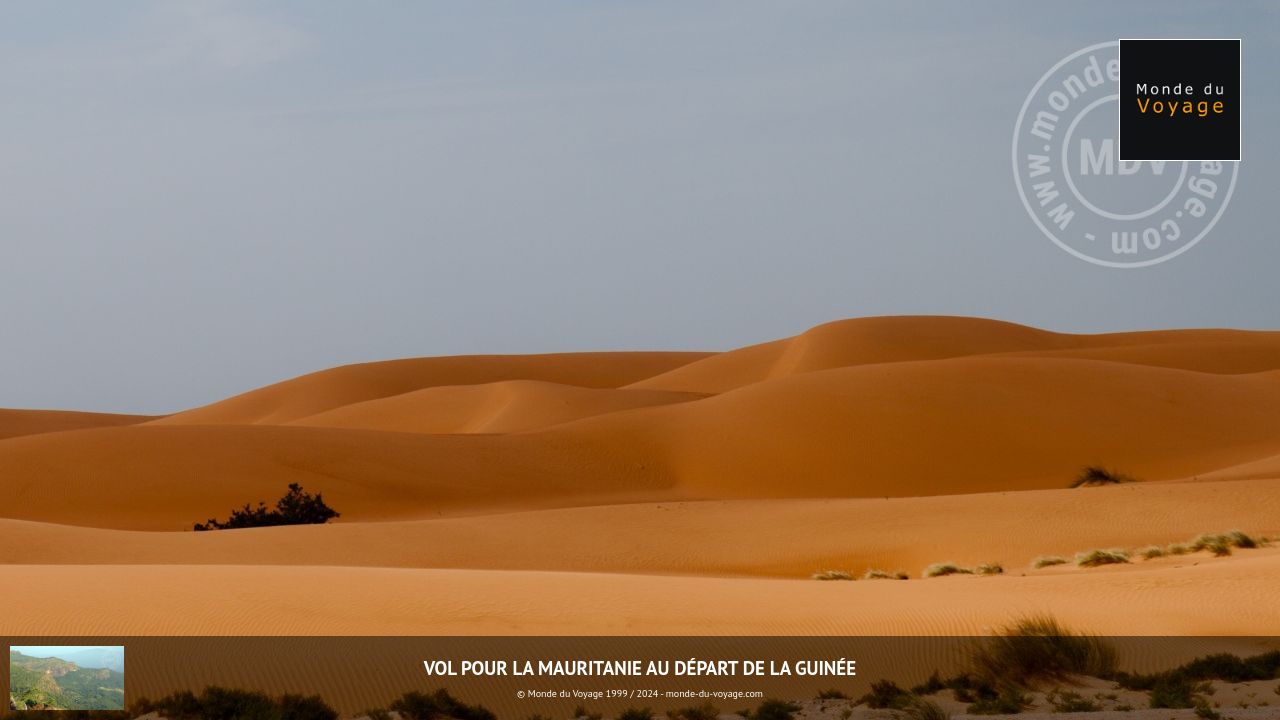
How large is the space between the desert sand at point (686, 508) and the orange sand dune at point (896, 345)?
583 inches

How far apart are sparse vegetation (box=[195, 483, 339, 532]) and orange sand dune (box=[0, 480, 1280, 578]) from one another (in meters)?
6.32

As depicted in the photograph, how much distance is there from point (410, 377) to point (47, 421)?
23.9 m

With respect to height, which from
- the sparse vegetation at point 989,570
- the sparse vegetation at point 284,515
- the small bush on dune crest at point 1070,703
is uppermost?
the sparse vegetation at point 284,515

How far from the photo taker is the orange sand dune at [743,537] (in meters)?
22.9

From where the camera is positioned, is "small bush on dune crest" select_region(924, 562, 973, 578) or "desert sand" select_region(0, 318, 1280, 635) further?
"small bush on dune crest" select_region(924, 562, 973, 578)

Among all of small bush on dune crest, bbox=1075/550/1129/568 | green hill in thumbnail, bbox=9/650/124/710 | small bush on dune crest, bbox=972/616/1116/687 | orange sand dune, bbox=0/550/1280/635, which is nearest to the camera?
green hill in thumbnail, bbox=9/650/124/710

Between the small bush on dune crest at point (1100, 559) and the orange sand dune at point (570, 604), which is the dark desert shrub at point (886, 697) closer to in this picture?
the orange sand dune at point (570, 604)

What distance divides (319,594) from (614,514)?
15.7 meters

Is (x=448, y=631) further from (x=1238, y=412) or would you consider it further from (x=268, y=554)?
(x=1238, y=412)

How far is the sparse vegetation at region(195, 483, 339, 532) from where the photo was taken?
104 feet

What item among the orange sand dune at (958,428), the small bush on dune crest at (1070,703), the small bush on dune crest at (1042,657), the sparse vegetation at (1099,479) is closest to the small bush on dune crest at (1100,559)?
the small bush on dune crest at (1042,657)

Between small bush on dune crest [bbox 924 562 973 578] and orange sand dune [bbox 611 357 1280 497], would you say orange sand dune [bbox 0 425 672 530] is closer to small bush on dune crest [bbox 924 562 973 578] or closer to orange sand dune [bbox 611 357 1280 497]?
orange sand dune [bbox 611 357 1280 497]

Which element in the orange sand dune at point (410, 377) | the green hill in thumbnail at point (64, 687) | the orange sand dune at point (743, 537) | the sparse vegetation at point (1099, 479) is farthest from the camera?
the orange sand dune at point (410, 377)

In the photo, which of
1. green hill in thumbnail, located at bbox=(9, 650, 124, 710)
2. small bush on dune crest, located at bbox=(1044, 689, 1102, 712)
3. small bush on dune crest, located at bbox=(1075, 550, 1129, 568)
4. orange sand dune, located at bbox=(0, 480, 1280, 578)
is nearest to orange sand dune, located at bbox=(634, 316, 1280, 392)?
orange sand dune, located at bbox=(0, 480, 1280, 578)
